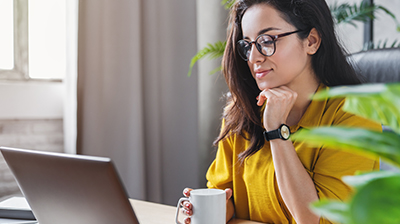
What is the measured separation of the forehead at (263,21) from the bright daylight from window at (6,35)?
1.27 m

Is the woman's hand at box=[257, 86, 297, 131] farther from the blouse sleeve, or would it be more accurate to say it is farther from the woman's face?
the blouse sleeve

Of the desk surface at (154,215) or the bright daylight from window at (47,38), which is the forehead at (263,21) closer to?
the desk surface at (154,215)

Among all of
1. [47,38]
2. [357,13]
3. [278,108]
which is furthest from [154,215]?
[357,13]

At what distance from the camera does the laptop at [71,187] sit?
0.64 metres

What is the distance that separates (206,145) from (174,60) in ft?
2.42

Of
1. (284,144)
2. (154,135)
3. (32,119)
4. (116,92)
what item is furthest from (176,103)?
(284,144)

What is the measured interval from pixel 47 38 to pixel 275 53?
51.7 inches

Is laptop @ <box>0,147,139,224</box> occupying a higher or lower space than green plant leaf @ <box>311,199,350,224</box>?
lower

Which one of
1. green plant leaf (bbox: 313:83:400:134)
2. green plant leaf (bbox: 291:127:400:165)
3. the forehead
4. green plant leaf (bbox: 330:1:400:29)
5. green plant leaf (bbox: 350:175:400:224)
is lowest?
green plant leaf (bbox: 350:175:400:224)

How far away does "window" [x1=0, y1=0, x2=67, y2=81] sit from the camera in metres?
1.86

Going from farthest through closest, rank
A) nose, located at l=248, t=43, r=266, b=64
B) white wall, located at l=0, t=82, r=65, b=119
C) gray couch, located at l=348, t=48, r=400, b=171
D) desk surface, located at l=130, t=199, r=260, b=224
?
white wall, located at l=0, t=82, r=65, b=119 < gray couch, located at l=348, t=48, r=400, b=171 < nose, located at l=248, t=43, r=266, b=64 < desk surface, located at l=130, t=199, r=260, b=224

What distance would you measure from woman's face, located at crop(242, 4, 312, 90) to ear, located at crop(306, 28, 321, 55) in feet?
0.05

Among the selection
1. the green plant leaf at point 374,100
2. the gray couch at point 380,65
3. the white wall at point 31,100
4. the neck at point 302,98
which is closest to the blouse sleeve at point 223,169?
the neck at point 302,98

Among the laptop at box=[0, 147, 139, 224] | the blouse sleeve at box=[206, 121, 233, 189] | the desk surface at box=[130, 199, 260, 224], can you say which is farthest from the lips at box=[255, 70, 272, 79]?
the laptop at box=[0, 147, 139, 224]
